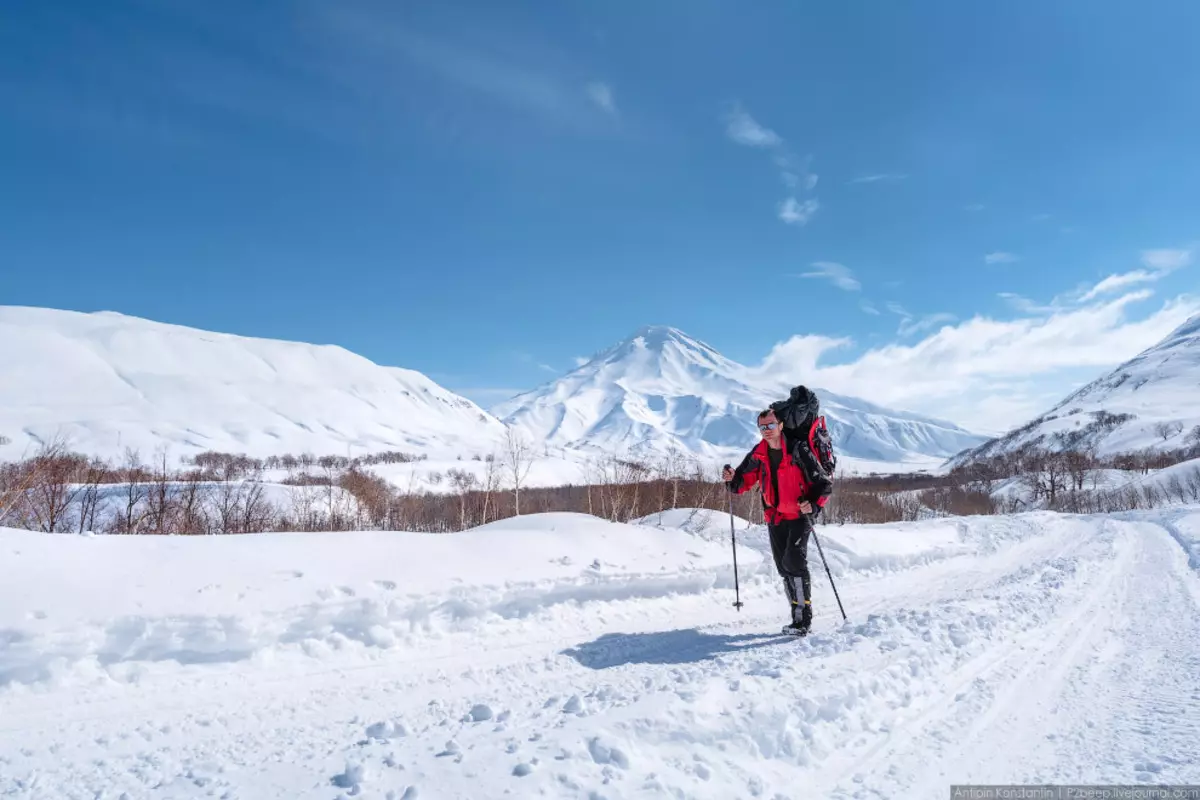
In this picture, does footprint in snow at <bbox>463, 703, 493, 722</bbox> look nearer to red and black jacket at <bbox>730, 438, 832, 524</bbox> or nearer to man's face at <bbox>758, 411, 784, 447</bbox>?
red and black jacket at <bbox>730, 438, 832, 524</bbox>

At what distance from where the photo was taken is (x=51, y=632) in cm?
499

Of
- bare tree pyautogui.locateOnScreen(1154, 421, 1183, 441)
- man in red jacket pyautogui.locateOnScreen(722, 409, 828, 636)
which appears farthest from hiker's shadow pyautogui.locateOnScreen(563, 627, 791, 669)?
bare tree pyautogui.locateOnScreen(1154, 421, 1183, 441)

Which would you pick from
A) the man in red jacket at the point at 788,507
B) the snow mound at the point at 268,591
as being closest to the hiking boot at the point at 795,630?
the man in red jacket at the point at 788,507

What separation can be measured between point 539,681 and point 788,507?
3.27 meters

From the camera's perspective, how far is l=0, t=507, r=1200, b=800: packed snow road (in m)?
3.24

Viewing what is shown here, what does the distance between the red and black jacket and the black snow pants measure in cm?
10

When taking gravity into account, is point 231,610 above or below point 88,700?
above

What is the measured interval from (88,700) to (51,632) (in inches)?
30.6

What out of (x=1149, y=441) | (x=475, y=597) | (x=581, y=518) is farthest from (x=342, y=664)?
(x=1149, y=441)

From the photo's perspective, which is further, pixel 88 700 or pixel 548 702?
pixel 88 700

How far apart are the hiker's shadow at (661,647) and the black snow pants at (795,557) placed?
20.1 inches

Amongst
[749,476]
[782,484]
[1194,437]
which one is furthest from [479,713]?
[1194,437]

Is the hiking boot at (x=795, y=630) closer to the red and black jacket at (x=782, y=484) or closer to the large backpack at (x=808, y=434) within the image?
the red and black jacket at (x=782, y=484)

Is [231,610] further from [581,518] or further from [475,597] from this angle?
[581,518]
